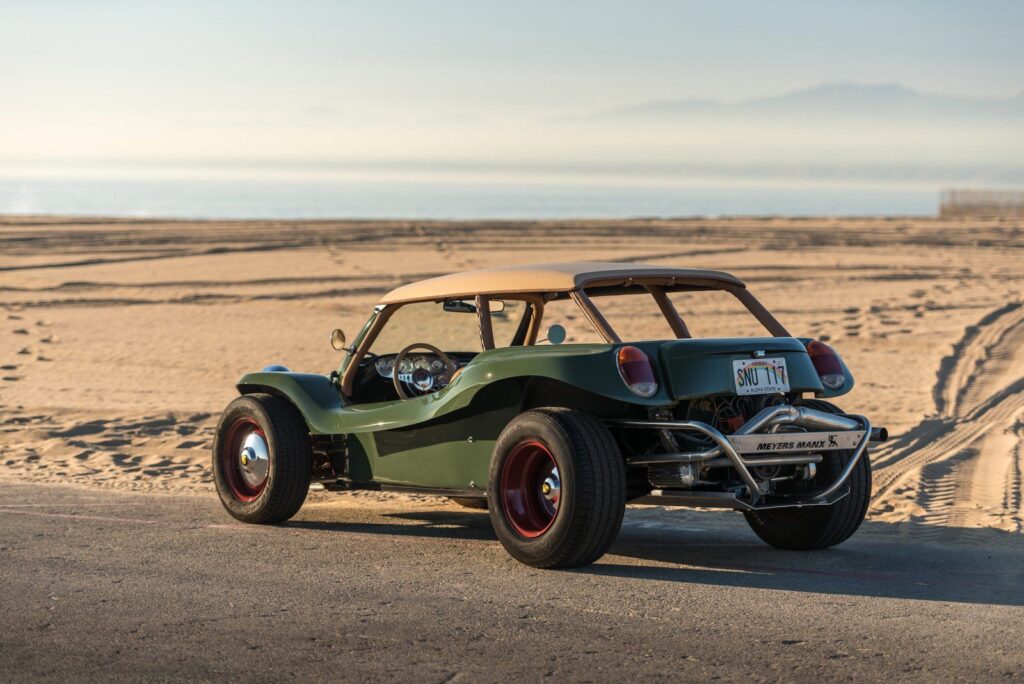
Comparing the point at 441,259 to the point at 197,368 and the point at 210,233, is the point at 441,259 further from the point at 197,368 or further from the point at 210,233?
the point at 197,368

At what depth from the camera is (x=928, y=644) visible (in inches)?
225

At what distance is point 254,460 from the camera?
8883 mm

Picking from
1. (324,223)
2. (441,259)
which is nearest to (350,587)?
(441,259)

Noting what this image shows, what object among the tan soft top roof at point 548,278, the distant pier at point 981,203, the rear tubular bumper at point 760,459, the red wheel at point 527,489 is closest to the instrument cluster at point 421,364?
the tan soft top roof at point 548,278

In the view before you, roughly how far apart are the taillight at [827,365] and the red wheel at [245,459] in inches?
130

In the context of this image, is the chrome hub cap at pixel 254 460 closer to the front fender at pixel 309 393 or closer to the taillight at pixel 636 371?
the front fender at pixel 309 393

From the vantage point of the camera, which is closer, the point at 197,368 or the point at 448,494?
the point at 448,494

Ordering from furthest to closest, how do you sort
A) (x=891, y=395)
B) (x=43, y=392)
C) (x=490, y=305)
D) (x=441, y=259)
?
(x=441, y=259), (x=43, y=392), (x=891, y=395), (x=490, y=305)

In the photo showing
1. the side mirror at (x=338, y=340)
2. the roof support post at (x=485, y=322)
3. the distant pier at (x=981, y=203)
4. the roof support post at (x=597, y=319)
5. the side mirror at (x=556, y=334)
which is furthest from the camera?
the distant pier at (x=981, y=203)

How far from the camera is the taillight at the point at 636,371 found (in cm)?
695

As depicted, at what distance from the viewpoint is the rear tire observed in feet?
25.6

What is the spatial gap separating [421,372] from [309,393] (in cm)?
74

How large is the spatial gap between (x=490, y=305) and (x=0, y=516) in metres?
3.32

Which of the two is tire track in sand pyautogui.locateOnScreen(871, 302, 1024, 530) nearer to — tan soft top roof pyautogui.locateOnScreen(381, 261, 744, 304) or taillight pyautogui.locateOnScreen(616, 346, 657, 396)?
tan soft top roof pyautogui.locateOnScreen(381, 261, 744, 304)
